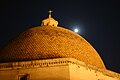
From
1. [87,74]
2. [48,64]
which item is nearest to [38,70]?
[48,64]

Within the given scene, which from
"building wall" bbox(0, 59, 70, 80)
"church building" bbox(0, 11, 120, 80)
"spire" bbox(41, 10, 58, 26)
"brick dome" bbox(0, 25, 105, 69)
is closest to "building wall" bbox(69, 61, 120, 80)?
"church building" bbox(0, 11, 120, 80)

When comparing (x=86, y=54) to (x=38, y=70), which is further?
(x=86, y=54)

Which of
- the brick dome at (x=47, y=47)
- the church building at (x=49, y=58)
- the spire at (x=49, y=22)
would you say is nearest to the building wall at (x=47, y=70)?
the church building at (x=49, y=58)

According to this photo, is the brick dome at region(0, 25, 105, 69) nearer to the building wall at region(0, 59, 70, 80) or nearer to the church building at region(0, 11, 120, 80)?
the church building at region(0, 11, 120, 80)

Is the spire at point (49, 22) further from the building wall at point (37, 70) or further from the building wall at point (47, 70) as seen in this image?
the building wall at point (37, 70)

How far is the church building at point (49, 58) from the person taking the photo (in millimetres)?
12008

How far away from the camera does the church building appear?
12.0 meters

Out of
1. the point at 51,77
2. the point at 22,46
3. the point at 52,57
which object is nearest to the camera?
the point at 51,77

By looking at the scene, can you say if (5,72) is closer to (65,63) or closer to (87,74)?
(65,63)

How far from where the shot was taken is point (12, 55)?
527 inches

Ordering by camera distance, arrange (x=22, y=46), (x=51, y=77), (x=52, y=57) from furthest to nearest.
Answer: (x=22, y=46)
(x=52, y=57)
(x=51, y=77)

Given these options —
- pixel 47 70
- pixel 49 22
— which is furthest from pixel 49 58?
pixel 49 22

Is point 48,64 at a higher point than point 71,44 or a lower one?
lower

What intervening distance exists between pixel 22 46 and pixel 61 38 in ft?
7.29
